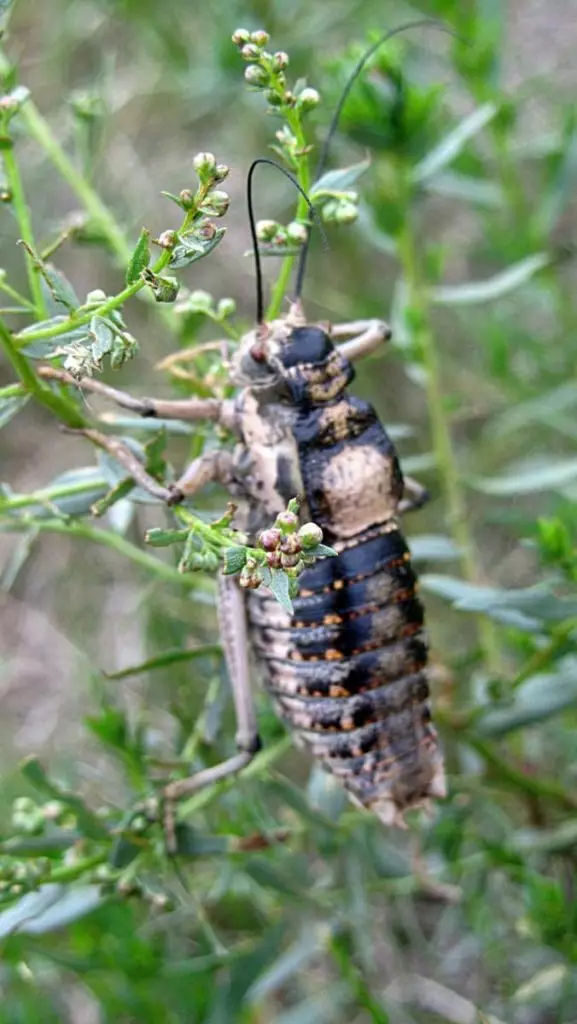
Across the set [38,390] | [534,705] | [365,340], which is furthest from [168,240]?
[534,705]

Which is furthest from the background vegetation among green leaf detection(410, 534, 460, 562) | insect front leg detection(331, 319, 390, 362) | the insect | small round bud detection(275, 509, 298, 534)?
small round bud detection(275, 509, 298, 534)

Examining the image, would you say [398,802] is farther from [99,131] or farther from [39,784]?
[99,131]

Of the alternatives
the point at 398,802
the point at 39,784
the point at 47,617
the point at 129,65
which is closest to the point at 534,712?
the point at 398,802

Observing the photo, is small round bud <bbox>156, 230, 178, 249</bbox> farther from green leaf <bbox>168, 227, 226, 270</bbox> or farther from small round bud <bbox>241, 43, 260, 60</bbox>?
small round bud <bbox>241, 43, 260, 60</bbox>

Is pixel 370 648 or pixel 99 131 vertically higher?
pixel 99 131

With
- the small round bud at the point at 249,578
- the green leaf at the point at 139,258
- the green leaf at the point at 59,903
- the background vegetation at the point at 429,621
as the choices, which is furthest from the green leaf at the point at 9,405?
the green leaf at the point at 59,903

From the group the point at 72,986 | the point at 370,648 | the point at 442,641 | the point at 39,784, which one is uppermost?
the point at 370,648
